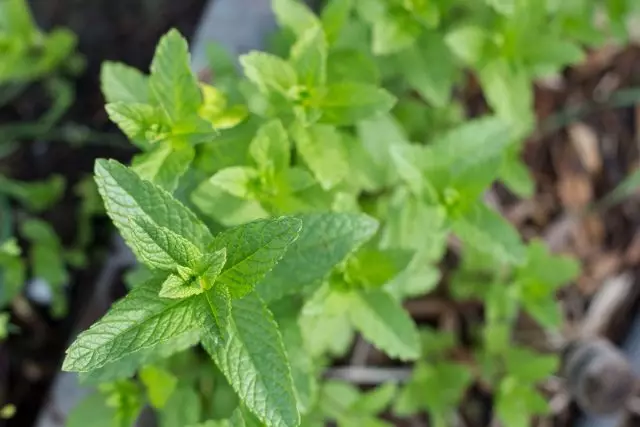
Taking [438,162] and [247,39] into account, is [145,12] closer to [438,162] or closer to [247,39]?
[247,39]

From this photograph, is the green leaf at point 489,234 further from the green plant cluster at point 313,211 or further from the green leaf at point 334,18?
the green leaf at point 334,18

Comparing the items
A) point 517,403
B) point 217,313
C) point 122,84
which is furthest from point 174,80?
point 517,403

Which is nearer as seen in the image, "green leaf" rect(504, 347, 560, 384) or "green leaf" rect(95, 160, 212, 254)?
"green leaf" rect(95, 160, 212, 254)

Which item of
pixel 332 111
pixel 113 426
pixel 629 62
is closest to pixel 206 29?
pixel 332 111

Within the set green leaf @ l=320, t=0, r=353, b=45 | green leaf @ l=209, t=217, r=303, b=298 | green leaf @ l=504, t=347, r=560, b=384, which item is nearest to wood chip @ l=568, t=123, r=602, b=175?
green leaf @ l=504, t=347, r=560, b=384

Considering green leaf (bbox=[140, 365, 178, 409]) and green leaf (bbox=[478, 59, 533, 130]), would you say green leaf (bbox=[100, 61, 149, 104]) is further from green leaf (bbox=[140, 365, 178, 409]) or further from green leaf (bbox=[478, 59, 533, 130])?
green leaf (bbox=[478, 59, 533, 130])

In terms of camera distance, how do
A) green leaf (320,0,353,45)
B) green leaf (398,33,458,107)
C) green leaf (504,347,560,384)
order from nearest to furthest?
green leaf (320,0,353,45) < green leaf (398,33,458,107) < green leaf (504,347,560,384)

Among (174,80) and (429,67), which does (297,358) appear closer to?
(174,80)
